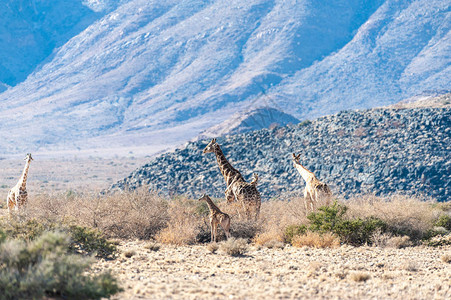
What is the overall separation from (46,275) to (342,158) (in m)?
34.0

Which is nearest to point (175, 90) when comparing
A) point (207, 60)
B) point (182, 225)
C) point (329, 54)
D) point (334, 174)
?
point (207, 60)

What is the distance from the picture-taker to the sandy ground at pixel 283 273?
9.73 meters

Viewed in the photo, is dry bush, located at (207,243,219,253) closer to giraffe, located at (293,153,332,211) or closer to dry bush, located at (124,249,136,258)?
dry bush, located at (124,249,136,258)

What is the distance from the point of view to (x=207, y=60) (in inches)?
6791

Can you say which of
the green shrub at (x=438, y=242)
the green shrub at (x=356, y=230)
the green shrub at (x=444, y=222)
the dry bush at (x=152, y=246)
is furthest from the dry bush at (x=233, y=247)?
the green shrub at (x=444, y=222)

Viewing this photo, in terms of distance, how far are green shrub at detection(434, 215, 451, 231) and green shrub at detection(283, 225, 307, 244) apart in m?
4.50

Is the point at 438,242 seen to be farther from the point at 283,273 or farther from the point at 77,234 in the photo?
the point at 77,234

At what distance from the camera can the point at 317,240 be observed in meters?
14.3

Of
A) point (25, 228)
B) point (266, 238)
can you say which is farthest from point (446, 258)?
point (25, 228)

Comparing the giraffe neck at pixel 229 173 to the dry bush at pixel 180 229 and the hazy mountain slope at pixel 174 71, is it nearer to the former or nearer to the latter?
the dry bush at pixel 180 229

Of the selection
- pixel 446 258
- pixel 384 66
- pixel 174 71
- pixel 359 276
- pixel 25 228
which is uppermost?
pixel 174 71

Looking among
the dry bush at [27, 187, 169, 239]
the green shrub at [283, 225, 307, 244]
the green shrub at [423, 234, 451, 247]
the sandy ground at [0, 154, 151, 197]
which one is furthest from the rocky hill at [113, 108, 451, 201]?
the sandy ground at [0, 154, 151, 197]

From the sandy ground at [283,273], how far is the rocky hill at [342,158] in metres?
21.2

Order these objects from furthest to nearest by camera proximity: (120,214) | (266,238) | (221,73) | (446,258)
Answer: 1. (221,73)
2. (120,214)
3. (266,238)
4. (446,258)
